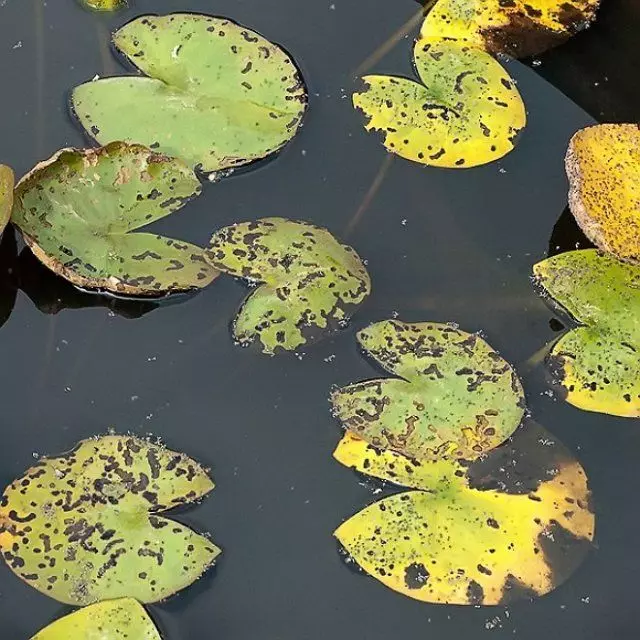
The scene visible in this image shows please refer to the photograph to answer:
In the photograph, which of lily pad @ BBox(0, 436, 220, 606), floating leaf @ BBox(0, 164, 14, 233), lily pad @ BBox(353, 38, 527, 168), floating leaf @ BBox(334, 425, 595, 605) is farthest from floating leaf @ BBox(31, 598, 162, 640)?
lily pad @ BBox(353, 38, 527, 168)

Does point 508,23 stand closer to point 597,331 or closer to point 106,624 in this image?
point 597,331

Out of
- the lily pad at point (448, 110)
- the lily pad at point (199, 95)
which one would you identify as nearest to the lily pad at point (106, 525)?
the lily pad at point (199, 95)

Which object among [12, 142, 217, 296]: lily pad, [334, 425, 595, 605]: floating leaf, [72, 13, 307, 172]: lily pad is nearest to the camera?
[334, 425, 595, 605]: floating leaf

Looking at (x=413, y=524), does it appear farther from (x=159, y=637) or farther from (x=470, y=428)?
(x=159, y=637)

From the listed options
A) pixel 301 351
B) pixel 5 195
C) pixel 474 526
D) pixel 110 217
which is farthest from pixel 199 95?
pixel 474 526

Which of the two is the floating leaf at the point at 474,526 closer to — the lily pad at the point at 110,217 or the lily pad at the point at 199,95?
the lily pad at the point at 110,217

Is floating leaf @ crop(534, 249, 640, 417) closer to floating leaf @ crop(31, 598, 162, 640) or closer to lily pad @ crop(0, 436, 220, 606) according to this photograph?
lily pad @ crop(0, 436, 220, 606)
